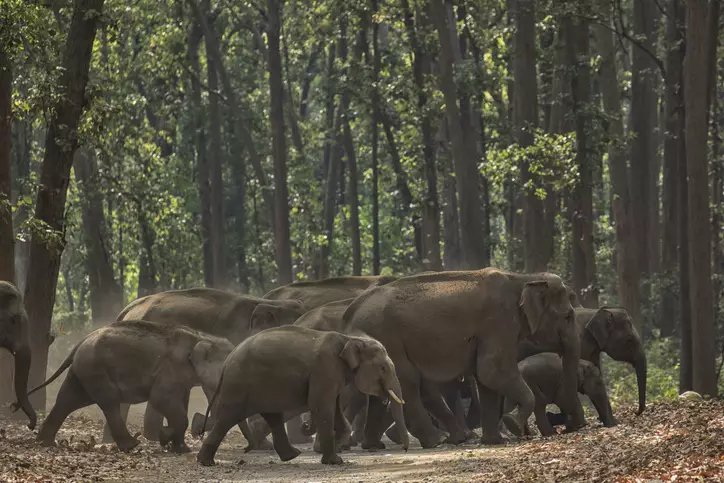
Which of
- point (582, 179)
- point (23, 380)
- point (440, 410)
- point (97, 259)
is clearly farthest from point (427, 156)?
point (23, 380)

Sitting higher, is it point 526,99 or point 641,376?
point 526,99

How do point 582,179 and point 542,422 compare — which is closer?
point 542,422

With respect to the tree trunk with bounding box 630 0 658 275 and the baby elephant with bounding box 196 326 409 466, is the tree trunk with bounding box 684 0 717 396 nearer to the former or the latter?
the baby elephant with bounding box 196 326 409 466

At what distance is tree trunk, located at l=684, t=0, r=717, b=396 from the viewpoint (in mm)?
21734

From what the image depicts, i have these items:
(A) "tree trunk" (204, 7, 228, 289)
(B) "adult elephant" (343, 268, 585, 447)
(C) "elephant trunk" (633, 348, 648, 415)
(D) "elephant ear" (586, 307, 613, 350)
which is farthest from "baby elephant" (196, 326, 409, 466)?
(A) "tree trunk" (204, 7, 228, 289)

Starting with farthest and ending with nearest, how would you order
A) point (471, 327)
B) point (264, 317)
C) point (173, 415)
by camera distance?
point (264, 317) → point (471, 327) → point (173, 415)

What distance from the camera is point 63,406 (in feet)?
54.6

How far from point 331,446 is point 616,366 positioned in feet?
63.7

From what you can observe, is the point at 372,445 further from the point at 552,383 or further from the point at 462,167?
the point at 462,167

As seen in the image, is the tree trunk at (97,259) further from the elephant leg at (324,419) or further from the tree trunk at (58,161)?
the elephant leg at (324,419)

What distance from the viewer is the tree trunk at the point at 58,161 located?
66.6 feet

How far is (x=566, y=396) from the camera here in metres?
17.3

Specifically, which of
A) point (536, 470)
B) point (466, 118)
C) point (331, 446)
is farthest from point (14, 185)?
point (536, 470)

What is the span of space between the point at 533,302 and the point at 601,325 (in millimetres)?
2141
